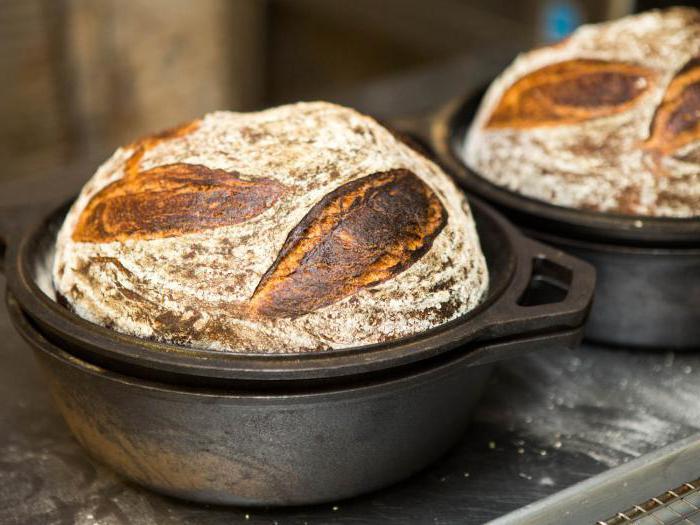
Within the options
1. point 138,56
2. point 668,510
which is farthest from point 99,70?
point 668,510

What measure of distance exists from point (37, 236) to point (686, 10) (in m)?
1.29

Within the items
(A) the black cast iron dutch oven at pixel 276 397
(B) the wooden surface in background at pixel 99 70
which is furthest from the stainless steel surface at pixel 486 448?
(B) the wooden surface in background at pixel 99 70

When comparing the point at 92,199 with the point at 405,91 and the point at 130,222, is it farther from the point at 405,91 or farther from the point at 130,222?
the point at 405,91

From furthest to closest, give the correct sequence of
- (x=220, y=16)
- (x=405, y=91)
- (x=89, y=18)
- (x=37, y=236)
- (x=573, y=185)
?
1. (x=220, y=16)
2. (x=89, y=18)
3. (x=405, y=91)
4. (x=573, y=185)
5. (x=37, y=236)

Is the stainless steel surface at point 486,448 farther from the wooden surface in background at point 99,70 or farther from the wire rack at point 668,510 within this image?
the wooden surface in background at point 99,70

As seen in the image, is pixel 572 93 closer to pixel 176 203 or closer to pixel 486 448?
pixel 486 448

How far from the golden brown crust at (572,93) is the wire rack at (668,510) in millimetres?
694

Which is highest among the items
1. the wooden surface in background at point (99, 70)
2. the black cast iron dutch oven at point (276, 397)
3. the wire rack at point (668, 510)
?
the black cast iron dutch oven at point (276, 397)

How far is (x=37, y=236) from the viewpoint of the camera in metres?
1.37

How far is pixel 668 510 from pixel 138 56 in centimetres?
276

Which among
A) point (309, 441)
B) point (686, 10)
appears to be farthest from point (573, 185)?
point (309, 441)

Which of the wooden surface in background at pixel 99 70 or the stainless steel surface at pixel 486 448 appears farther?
the wooden surface in background at pixel 99 70

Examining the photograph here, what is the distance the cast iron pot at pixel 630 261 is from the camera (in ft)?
4.85

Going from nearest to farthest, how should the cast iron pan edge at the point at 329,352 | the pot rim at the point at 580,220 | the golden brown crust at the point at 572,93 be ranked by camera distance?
the cast iron pan edge at the point at 329,352 → the pot rim at the point at 580,220 → the golden brown crust at the point at 572,93
